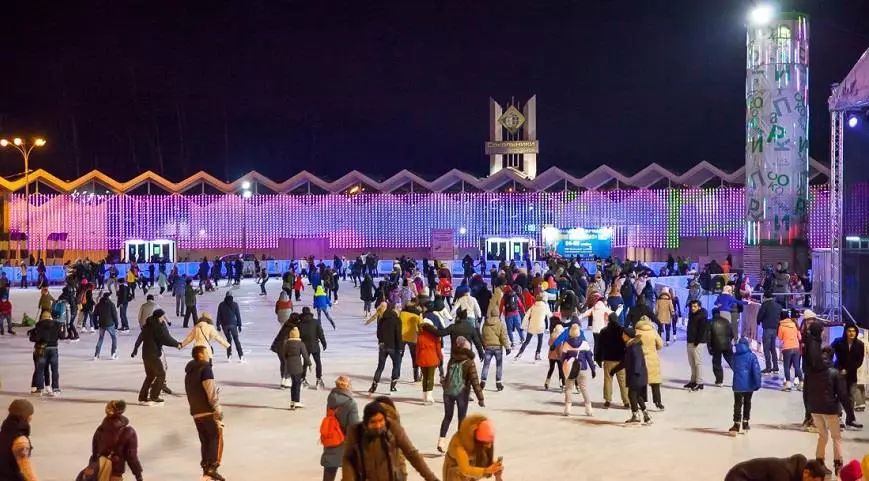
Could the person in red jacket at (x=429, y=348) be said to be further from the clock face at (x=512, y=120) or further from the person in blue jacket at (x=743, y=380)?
the clock face at (x=512, y=120)

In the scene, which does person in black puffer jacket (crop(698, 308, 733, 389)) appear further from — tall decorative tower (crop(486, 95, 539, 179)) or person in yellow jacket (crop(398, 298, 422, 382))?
tall decorative tower (crop(486, 95, 539, 179))

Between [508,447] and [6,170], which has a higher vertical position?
[6,170]

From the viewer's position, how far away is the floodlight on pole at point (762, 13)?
25859 millimetres

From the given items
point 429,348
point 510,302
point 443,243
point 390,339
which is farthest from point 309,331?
point 443,243

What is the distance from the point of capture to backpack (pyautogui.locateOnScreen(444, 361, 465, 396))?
890 centimetres

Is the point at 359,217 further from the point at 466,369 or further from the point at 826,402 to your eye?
the point at 826,402

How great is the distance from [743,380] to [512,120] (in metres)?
48.2

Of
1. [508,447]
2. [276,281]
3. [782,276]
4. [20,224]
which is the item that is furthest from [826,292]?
[20,224]

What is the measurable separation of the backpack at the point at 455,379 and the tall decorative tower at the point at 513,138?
4805 centimetres

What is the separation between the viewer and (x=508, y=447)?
9.30 metres

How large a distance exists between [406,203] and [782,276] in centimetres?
2650

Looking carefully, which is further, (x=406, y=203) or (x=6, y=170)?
(x=6, y=170)

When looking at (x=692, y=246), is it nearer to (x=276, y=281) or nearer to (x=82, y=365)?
(x=276, y=281)

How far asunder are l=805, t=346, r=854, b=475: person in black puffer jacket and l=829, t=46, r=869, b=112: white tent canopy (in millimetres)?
7986
